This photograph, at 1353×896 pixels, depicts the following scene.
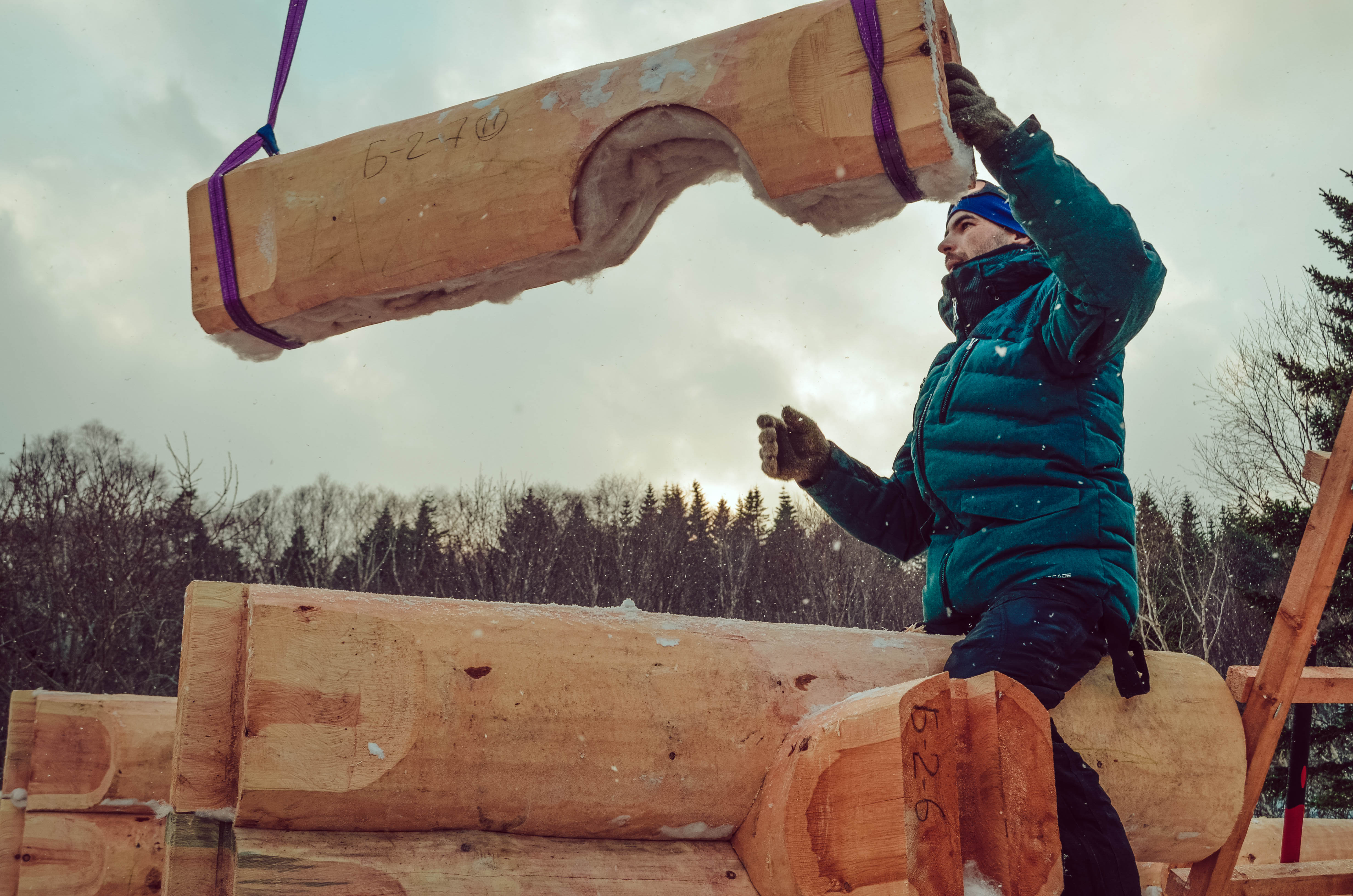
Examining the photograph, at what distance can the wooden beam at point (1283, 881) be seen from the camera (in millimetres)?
2002

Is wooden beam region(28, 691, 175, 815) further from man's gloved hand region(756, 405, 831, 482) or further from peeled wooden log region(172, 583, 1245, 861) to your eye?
man's gloved hand region(756, 405, 831, 482)

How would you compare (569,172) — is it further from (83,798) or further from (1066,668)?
(83,798)

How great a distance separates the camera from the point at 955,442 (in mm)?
1958

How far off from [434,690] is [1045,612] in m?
1.04

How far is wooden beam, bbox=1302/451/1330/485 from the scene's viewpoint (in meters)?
1.99

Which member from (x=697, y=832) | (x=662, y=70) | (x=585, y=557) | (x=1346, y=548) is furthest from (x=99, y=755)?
(x=585, y=557)

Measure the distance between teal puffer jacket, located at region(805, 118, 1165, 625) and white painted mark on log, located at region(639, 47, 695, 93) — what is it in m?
0.55

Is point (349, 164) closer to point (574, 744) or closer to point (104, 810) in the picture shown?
point (574, 744)

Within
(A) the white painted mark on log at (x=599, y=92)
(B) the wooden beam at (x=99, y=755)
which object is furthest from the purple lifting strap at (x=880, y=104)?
(B) the wooden beam at (x=99, y=755)

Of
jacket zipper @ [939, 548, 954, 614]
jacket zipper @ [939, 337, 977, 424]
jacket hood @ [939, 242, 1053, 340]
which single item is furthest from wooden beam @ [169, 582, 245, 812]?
jacket hood @ [939, 242, 1053, 340]

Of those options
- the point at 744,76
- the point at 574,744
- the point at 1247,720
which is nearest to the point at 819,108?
the point at 744,76

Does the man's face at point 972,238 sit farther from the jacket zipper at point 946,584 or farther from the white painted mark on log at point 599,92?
the white painted mark on log at point 599,92

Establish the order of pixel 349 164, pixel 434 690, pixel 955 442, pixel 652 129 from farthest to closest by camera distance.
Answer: pixel 955 442 < pixel 349 164 < pixel 652 129 < pixel 434 690

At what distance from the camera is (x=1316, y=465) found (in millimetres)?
2035
